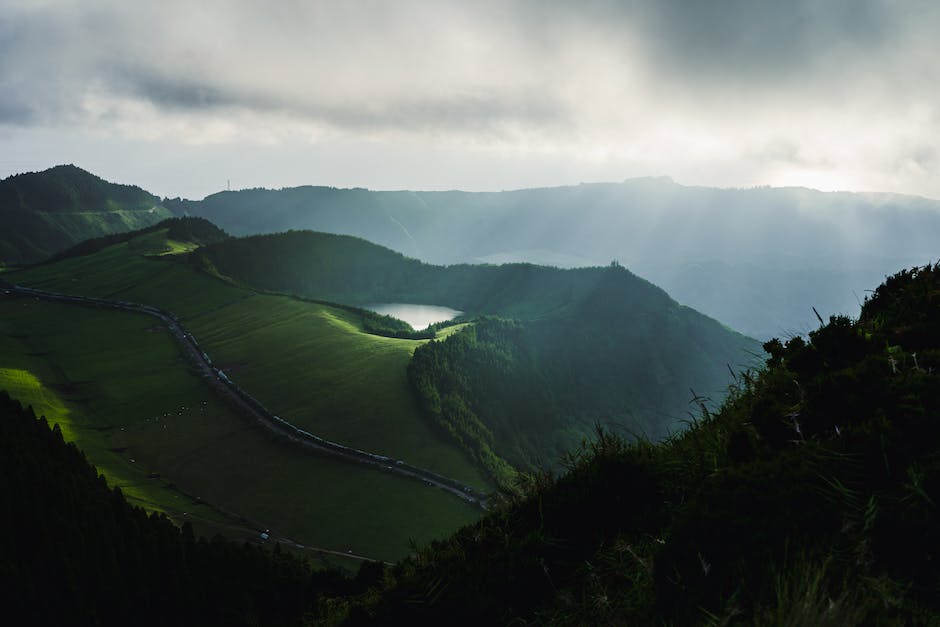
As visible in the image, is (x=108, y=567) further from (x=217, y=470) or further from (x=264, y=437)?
(x=264, y=437)

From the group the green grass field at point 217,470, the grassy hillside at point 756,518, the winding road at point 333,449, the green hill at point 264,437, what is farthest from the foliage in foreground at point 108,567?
the winding road at point 333,449

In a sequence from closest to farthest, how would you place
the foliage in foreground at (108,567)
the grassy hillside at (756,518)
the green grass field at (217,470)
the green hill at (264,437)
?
the grassy hillside at (756,518)
the foliage in foreground at (108,567)
the green grass field at (217,470)
the green hill at (264,437)

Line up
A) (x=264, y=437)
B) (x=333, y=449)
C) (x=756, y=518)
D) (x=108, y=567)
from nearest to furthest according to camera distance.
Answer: (x=756, y=518)
(x=108, y=567)
(x=333, y=449)
(x=264, y=437)

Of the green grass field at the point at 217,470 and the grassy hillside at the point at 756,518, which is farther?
the green grass field at the point at 217,470

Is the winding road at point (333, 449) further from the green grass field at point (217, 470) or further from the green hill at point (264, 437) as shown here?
the green grass field at point (217, 470)

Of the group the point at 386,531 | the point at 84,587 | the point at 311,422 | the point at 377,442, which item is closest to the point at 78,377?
the point at 311,422

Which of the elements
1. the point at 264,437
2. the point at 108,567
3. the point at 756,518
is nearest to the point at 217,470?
the point at 264,437

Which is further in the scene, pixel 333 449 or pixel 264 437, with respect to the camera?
pixel 264 437
